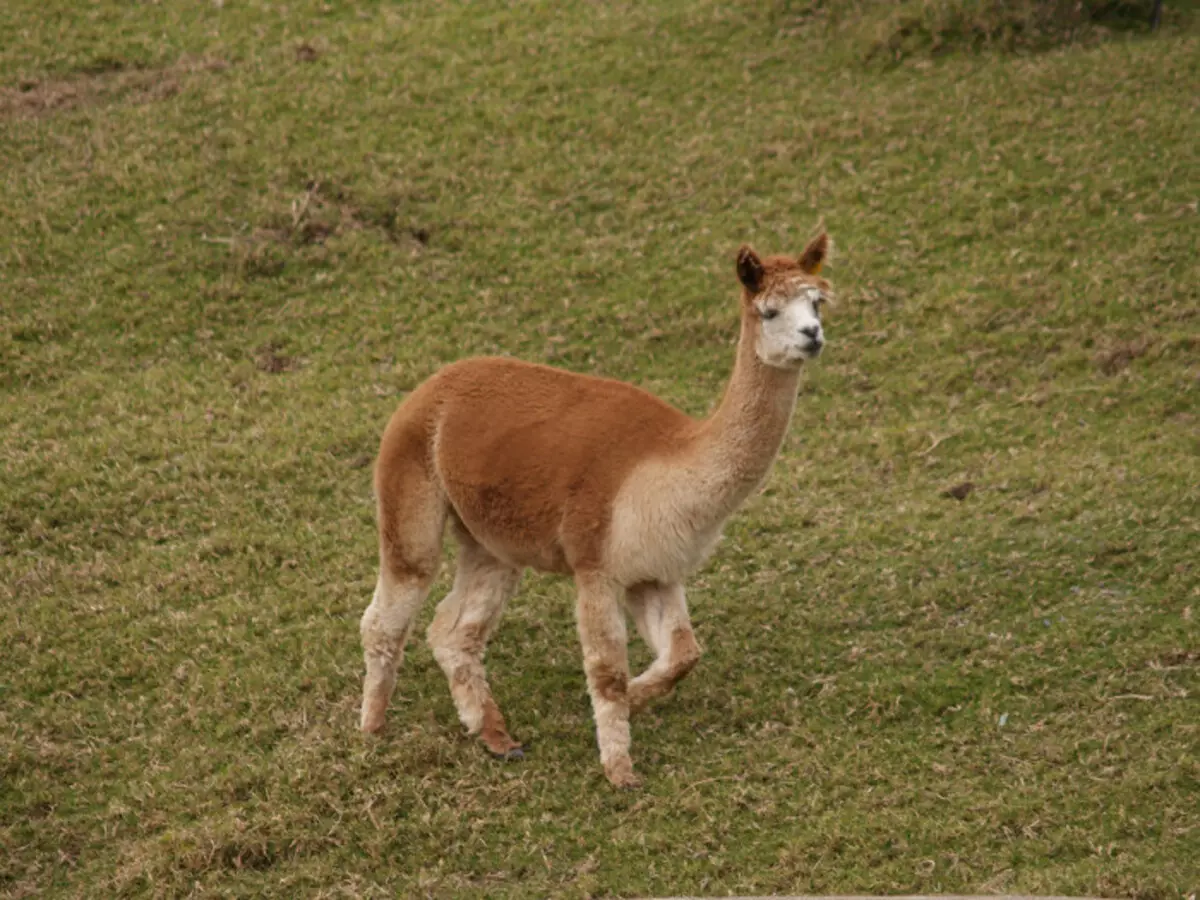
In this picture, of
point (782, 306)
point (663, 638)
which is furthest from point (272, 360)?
point (782, 306)

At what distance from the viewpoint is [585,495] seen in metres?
→ 8.04

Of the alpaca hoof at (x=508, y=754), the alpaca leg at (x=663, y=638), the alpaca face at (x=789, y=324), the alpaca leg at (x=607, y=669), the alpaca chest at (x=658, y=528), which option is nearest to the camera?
the alpaca face at (x=789, y=324)

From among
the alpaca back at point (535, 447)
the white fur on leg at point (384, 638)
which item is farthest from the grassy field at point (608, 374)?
the alpaca back at point (535, 447)

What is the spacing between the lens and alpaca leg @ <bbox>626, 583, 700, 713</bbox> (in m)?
8.16

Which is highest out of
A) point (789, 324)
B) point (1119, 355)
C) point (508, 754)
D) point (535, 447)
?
point (789, 324)

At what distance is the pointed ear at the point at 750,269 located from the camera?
24.2ft

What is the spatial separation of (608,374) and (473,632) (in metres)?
5.20

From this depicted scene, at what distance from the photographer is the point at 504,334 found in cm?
1420

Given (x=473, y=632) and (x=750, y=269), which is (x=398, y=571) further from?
A: (x=750, y=269)

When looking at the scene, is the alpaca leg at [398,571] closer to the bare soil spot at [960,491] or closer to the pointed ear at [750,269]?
the pointed ear at [750,269]

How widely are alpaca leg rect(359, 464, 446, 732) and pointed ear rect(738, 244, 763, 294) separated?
84.1 inches

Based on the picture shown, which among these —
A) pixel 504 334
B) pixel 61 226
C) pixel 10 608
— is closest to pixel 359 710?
pixel 10 608

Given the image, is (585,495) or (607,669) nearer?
(607,669)

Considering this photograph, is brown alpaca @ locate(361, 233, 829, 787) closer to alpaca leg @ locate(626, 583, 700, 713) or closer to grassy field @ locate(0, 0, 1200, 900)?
alpaca leg @ locate(626, 583, 700, 713)
